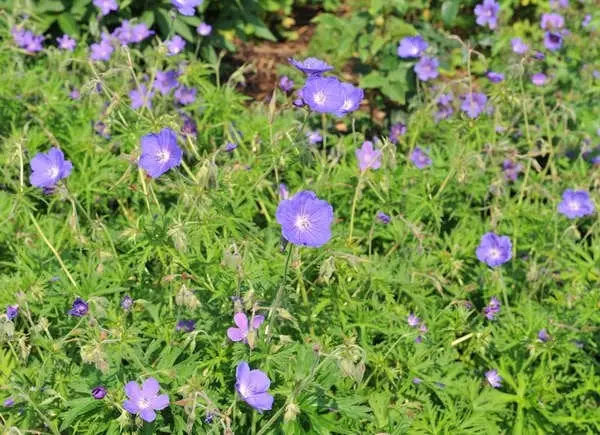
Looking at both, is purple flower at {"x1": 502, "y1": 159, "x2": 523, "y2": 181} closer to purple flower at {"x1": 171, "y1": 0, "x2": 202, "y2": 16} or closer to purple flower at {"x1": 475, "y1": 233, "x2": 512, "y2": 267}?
purple flower at {"x1": 475, "y1": 233, "x2": 512, "y2": 267}

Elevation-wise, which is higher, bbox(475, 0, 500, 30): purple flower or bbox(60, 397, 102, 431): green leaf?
bbox(475, 0, 500, 30): purple flower

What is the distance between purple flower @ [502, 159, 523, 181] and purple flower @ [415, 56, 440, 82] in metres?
0.60

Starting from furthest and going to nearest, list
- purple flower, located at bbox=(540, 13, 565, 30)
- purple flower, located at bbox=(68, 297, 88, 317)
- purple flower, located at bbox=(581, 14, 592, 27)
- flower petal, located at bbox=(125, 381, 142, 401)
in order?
purple flower, located at bbox=(581, 14, 592, 27) → purple flower, located at bbox=(540, 13, 565, 30) → purple flower, located at bbox=(68, 297, 88, 317) → flower petal, located at bbox=(125, 381, 142, 401)

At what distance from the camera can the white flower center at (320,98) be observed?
2.13 m

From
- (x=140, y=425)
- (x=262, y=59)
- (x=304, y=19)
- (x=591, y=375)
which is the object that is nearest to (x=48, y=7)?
(x=262, y=59)

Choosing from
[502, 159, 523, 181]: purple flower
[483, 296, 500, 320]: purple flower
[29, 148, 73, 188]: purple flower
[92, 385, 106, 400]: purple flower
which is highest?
[29, 148, 73, 188]: purple flower

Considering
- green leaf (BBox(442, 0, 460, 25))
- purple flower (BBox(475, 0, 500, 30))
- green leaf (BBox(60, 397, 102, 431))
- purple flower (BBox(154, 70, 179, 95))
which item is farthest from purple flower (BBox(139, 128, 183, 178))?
green leaf (BBox(442, 0, 460, 25))

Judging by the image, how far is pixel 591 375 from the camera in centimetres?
283

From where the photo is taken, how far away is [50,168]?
2.44 m

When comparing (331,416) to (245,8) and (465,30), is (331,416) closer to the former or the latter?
(245,8)

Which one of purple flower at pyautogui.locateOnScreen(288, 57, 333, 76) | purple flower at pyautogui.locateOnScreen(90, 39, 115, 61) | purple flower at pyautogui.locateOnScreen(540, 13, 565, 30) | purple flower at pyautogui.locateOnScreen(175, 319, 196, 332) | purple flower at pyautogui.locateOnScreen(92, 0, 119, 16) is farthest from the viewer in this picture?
purple flower at pyautogui.locateOnScreen(540, 13, 565, 30)

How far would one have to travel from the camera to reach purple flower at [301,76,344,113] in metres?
2.10

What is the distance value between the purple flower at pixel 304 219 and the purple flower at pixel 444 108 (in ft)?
6.46

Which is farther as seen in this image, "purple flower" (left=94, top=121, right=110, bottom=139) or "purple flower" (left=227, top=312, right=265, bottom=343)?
"purple flower" (left=94, top=121, right=110, bottom=139)
